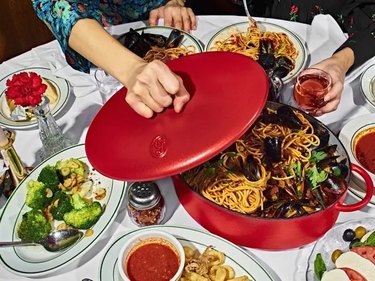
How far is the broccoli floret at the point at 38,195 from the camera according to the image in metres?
1.32

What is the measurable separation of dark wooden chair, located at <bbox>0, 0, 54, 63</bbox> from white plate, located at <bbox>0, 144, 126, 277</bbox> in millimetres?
1741

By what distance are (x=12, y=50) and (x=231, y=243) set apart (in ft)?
7.29

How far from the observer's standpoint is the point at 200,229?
132 centimetres

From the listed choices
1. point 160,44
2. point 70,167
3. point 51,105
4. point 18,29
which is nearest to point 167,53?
point 160,44

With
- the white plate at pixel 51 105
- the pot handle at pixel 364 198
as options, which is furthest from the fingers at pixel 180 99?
the white plate at pixel 51 105

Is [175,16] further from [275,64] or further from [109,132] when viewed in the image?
Result: [109,132]

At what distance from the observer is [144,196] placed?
1.26m

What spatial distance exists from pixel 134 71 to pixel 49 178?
1.21 feet

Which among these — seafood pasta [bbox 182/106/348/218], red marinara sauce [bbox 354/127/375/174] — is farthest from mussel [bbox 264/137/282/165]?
red marinara sauce [bbox 354/127/375/174]

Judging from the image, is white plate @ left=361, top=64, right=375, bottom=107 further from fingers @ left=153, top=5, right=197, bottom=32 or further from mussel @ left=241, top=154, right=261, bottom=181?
fingers @ left=153, top=5, right=197, bottom=32

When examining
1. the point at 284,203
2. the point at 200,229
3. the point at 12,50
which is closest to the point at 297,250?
the point at 284,203

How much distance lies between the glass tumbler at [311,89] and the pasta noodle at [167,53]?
416 millimetres

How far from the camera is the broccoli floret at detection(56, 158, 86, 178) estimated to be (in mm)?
1401

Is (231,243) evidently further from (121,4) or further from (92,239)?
(121,4)
